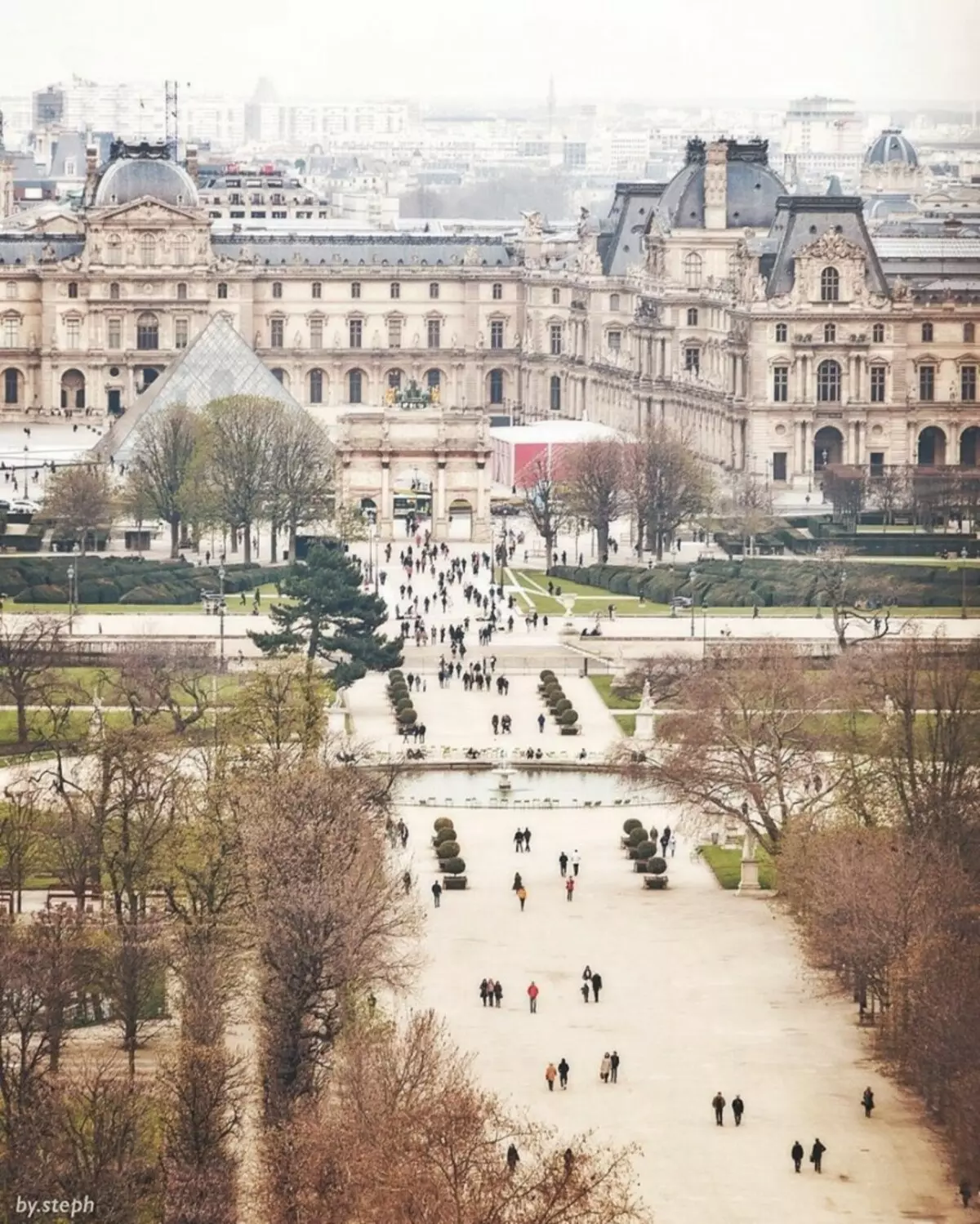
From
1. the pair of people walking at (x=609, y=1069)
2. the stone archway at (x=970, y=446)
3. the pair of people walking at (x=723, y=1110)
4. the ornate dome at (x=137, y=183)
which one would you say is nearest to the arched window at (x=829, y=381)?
the stone archway at (x=970, y=446)

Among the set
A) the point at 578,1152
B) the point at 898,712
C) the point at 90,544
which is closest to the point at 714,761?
the point at 898,712

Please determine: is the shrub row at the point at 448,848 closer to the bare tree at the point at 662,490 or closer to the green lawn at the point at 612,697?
the green lawn at the point at 612,697

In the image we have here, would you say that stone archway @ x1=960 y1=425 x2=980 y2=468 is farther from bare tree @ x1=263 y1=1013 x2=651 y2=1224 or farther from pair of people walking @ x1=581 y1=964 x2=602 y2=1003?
bare tree @ x1=263 y1=1013 x2=651 y2=1224

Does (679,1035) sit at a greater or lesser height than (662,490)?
lesser

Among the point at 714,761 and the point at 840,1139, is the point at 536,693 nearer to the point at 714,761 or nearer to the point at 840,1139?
the point at 714,761

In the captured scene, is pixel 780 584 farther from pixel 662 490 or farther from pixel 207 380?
pixel 207 380

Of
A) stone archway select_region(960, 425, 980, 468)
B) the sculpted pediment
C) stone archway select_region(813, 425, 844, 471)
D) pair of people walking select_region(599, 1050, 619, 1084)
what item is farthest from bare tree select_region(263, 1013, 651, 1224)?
stone archway select_region(960, 425, 980, 468)

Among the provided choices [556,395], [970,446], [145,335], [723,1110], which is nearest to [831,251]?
[970,446]
